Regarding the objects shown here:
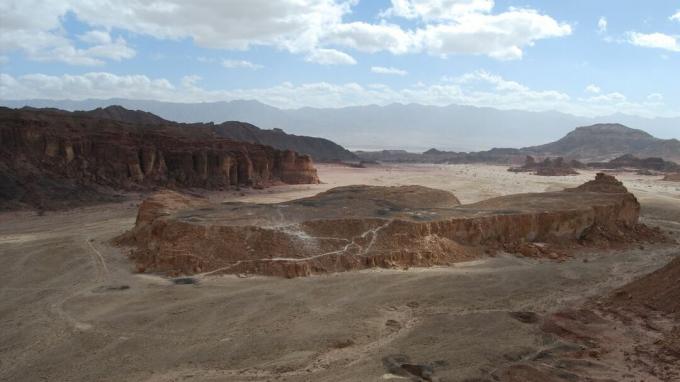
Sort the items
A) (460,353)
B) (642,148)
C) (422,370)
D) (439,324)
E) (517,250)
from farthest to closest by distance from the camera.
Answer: (642,148), (517,250), (439,324), (460,353), (422,370)

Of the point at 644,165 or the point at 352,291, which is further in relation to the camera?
the point at 644,165

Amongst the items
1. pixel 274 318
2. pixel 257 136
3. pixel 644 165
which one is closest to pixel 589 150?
pixel 644 165

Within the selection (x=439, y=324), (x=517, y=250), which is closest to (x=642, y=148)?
(x=517, y=250)

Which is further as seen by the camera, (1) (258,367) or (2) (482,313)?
(2) (482,313)

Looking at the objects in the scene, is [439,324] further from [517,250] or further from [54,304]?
[54,304]

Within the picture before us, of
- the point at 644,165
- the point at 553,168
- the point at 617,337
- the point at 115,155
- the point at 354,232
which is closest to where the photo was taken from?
the point at 617,337

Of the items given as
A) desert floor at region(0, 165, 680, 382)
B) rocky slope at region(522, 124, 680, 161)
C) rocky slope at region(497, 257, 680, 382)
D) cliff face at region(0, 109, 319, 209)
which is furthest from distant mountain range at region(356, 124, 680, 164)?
rocky slope at region(497, 257, 680, 382)

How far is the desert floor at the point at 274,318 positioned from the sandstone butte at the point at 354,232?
1.99 ft

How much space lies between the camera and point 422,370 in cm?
815

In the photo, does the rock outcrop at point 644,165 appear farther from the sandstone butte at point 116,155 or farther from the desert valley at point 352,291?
the sandstone butte at point 116,155

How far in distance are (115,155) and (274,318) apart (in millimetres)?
28081

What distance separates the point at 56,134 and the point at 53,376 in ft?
93.0

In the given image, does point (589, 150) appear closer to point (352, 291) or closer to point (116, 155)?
point (116, 155)

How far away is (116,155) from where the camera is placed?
35062 mm
